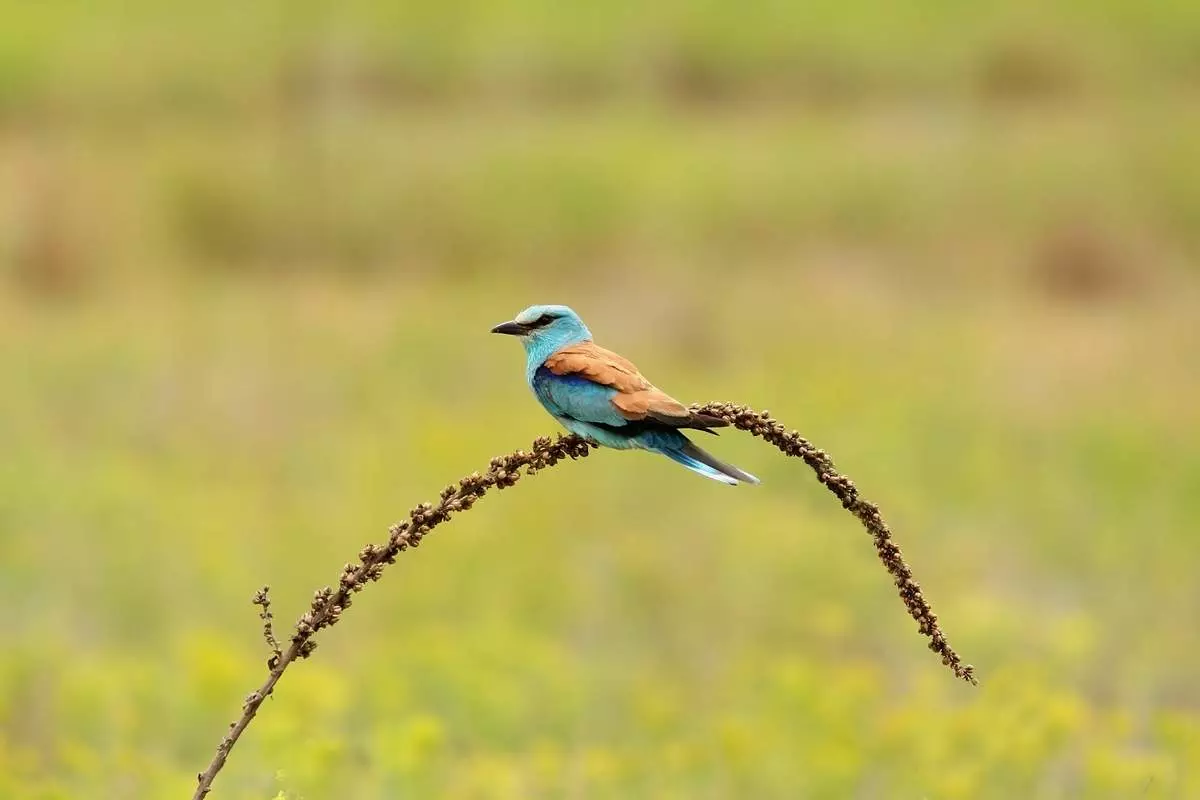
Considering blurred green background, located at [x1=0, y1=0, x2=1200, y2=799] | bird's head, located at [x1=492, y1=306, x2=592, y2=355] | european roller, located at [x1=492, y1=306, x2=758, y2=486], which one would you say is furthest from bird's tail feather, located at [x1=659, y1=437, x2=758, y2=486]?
blurred green background, located at [x1=0, y1=0, x2=1200, y2=799]

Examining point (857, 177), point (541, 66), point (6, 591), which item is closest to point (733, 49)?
point (541, 66)

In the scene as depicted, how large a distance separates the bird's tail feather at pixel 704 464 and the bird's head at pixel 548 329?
0.32 m

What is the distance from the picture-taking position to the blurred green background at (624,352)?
6434mm

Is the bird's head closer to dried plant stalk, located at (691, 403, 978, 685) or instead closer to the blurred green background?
dried plant stalk, located at (691, 403, 978, 685)

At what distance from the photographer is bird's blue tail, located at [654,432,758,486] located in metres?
2.86

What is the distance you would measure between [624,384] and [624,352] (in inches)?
389

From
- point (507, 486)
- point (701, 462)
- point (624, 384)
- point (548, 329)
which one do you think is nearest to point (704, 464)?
point (701, 462)

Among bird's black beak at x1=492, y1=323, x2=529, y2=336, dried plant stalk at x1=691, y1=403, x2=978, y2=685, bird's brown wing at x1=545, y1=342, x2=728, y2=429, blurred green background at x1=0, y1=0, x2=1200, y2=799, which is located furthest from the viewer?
blurred green background at x1=0, y1=0, x2=1200, y2=799

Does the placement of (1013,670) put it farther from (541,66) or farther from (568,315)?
(541,66)

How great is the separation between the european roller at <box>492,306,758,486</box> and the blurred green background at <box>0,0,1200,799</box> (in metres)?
1.83

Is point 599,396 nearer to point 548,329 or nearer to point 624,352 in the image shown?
point 548,329

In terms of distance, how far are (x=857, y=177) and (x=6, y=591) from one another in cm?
1081

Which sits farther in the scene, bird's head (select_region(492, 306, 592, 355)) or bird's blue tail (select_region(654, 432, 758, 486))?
bird's head (select_region(492, 306, 592, 355))

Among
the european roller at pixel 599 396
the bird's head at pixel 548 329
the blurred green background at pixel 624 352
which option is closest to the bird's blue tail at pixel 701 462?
the european roller at pixel 599 396
